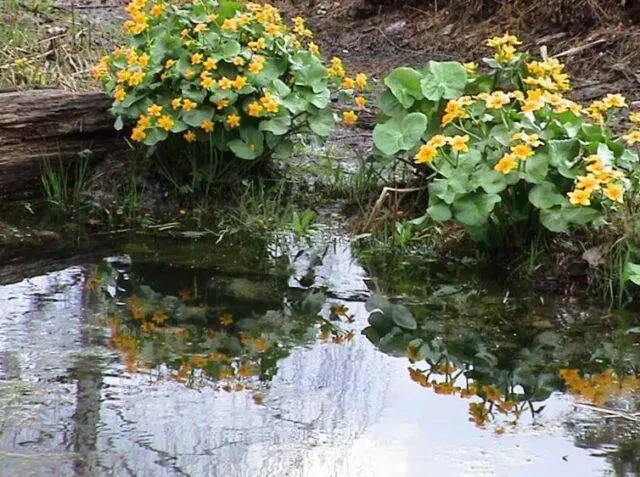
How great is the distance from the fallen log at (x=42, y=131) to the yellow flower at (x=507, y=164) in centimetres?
228

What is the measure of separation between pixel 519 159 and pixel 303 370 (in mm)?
1459

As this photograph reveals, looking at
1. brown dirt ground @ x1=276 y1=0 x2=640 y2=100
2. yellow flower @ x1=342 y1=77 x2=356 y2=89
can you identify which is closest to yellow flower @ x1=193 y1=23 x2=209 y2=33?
yellow flower @ x1=342 y1=77 x2=356 y2=89

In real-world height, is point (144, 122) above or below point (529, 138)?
above

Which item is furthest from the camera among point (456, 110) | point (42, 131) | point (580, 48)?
point (580, 48)

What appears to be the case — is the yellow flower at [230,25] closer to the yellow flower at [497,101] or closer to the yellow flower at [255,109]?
the yellow flower at [255,109]

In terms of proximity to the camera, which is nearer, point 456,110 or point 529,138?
point 529,138

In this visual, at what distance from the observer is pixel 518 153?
4.90m

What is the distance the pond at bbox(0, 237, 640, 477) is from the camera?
3.44m

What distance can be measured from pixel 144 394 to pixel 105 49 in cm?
410

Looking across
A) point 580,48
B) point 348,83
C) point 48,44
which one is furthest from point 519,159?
point 48,44

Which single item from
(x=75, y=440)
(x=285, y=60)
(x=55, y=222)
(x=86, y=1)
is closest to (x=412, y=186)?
(x=285, y=60)

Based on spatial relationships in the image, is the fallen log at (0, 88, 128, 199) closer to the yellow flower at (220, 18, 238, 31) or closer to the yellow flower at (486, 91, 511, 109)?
the yellow flower at (220, 18, 238, 31)

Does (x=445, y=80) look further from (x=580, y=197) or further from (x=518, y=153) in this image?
(x=580, y=197)

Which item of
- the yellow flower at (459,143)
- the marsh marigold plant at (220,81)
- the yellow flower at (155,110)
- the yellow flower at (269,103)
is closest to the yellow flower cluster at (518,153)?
the yellow flower at (459,143)
